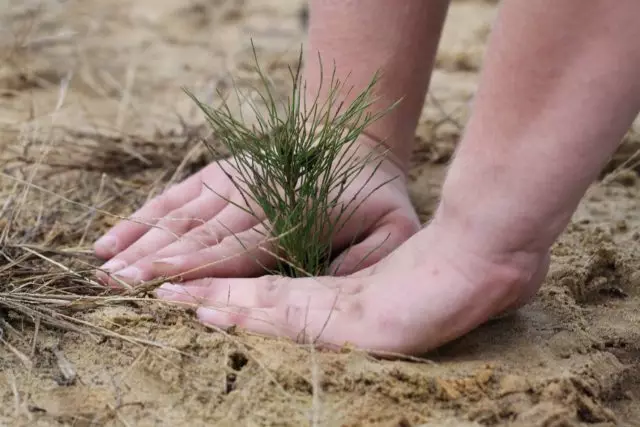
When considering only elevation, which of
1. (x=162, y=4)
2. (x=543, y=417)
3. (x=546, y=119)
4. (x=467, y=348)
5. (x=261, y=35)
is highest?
(x=162, y=4)

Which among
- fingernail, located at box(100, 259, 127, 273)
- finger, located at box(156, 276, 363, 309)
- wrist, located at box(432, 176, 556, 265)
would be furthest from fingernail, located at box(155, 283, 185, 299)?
wrist, located at box(432, 176, 556, 265)

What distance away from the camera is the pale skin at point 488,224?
1.08 metres

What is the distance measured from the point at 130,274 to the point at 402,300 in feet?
1.40

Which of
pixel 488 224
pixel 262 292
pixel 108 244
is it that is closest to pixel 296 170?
pixel 262 292

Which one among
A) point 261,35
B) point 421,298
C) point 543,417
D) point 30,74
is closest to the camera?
point 543,417

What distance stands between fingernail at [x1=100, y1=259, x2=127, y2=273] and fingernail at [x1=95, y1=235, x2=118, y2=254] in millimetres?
71

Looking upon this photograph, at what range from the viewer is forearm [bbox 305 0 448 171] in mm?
1599

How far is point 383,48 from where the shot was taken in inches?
63.0

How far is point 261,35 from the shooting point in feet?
10.0

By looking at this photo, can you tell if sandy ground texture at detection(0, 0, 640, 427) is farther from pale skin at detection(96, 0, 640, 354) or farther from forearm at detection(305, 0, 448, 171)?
forearm at detection(305, 0, 448, 171)

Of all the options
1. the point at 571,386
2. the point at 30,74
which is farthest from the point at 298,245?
the point at 30,74

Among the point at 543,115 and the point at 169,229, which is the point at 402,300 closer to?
the point at 543,115

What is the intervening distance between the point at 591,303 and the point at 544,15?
1.72ft

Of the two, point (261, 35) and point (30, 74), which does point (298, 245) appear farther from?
point (261, 35)
